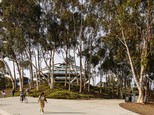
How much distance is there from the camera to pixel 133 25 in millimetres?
34625

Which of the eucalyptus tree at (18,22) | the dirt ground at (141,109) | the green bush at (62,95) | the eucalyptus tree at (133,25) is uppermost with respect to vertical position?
the eucalyptus tree at (18,22)

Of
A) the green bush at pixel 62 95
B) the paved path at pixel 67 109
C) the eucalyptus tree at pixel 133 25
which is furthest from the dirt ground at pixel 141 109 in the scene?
the green bush at pixel 62 95

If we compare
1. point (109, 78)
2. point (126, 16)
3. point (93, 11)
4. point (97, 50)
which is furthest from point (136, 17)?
point (109, 78)

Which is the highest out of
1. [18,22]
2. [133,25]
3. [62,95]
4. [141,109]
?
[18,22]

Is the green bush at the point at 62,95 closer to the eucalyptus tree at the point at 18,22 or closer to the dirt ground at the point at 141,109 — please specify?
the eucalyptus tree at the point at 18,22

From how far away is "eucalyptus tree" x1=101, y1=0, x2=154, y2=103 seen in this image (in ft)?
108

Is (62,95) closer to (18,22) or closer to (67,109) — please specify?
A: (18,22)

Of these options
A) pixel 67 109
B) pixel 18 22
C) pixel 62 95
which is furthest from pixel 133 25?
pixel 18 22

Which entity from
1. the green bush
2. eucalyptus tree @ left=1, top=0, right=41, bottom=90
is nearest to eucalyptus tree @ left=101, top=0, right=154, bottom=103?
the green bush

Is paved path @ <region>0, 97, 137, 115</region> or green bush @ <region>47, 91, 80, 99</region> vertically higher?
green bush @ <region>47, 91, 80, 99</region>

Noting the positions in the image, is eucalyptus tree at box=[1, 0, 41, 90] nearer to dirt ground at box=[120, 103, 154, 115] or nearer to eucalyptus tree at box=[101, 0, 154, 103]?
eucalyptus tree at box=[101, 0, 154, 103]

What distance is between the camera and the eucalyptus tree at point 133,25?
32812mm

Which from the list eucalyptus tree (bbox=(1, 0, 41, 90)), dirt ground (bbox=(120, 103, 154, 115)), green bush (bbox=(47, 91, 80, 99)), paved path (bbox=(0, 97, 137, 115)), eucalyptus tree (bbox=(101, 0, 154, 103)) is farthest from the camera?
eucalyptus tree (bbox=(1, 0, 41, 90))

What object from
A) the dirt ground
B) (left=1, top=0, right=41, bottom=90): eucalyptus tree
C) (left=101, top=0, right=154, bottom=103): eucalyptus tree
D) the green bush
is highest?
(left=1, top=0, right=41, bottom=90): eucalyptus tree
